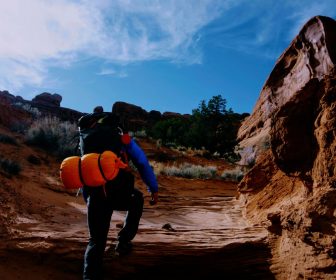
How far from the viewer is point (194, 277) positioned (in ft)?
17.0

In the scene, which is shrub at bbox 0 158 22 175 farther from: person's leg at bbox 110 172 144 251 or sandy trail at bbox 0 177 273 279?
person's leg at bbox 110 172 144 251

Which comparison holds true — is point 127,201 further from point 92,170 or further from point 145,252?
point 145,252

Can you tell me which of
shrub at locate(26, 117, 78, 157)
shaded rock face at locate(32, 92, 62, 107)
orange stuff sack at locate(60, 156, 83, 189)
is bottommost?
orange stuff sack at locate(60, 156, 83, 189)

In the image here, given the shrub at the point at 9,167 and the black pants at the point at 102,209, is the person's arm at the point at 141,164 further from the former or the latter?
the shrub at the point at 9,167

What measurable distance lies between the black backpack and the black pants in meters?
0.30

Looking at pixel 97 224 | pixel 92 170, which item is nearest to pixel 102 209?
pixel 97 224

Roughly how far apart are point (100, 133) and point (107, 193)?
1.92ft

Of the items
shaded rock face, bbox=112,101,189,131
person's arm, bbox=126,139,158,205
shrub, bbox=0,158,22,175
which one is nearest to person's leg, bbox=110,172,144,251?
person's arm, bbox=126,139,158,205

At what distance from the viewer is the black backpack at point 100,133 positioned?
13.9ft

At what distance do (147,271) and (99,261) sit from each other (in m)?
1.15

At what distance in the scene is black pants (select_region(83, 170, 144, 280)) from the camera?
4043 millimetres

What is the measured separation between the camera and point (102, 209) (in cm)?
418

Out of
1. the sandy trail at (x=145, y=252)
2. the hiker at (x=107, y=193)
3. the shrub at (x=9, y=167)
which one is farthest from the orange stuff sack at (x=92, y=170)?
the shrub at (x=9, y=167)

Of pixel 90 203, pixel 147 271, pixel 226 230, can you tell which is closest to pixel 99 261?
pixel 90 203
